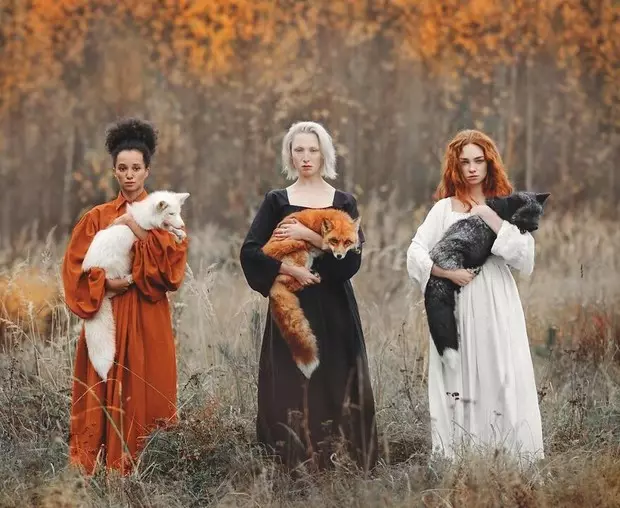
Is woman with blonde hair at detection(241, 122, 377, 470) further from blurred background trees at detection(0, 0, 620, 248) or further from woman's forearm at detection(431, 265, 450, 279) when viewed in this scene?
blurred background trees at detection(0, 0, 620, 248)

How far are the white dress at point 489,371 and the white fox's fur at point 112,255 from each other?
1.35 metres

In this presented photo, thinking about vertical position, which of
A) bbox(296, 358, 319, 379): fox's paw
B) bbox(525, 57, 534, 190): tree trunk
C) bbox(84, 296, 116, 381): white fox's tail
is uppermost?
bbox(525, 57, 534, 190): tree trunk

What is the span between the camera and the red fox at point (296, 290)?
4887 mm

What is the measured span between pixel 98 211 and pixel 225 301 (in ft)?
12.2

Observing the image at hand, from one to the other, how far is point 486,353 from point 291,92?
29.1ft

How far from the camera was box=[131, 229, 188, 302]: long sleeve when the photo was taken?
491 cm

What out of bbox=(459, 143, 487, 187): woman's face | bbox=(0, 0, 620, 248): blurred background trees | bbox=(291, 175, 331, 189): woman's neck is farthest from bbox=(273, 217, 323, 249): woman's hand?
bbox=(0, 0, 620, 248): blurred background trees

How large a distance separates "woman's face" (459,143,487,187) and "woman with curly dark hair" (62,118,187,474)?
160 cm

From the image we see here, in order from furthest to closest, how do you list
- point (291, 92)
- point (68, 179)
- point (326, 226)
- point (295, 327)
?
1. point (68, 179)
2. point (291, 92)
3. point (295, 327)
4. point (326, 226)

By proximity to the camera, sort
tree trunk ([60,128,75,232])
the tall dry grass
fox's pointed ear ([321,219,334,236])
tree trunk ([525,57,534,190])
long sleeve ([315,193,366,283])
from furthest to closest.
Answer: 1. tree trunk ([525,57,534,190])
2. tree trunk ([60,128,75,232])
3. long sleeve ([315,193,366,283])
4. fox's pointed ear ([321,219,334,236])
5. the tall dry grass

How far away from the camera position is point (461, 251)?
497cm

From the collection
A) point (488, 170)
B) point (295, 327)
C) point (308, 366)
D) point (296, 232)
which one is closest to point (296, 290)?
point (295, 327)

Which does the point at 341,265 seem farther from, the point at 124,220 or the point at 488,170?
the point at 124,220

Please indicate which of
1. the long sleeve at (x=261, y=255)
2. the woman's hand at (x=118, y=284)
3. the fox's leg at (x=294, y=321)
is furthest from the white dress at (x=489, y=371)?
the woman's hand at (x=118, y=284)
